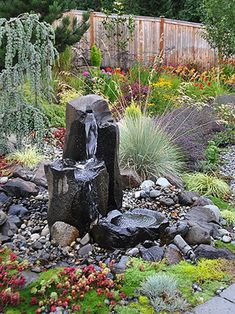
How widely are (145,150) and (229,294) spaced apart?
257cm

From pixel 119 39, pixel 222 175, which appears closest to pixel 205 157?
Result: pixel 222 175

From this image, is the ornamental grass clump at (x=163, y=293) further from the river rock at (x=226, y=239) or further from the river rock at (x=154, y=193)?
the river rock at (x=154, y=193)

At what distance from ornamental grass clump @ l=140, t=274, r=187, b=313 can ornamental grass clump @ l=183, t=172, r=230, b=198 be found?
86.6 inches

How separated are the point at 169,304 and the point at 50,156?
3.32 meters

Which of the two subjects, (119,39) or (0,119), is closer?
(0,119)

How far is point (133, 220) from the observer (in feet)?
13.9

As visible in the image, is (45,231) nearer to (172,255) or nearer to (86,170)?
(86,170)

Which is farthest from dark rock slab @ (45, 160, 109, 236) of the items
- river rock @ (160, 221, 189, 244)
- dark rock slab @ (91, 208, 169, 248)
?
river rock @ (160, 221, 189, 244)

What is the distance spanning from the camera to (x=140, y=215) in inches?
171

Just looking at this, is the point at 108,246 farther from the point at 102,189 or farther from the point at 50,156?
the point at 50,156

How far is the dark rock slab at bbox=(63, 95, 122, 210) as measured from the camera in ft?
13.5

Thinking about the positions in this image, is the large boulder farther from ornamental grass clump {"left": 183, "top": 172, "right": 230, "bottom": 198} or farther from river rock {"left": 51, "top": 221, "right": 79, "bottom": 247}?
river rock {"left": 51, "top": 221, "right": 79, "bottom": 247}

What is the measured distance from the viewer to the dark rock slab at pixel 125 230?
12.6 feet

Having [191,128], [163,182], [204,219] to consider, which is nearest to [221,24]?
[191,128]
